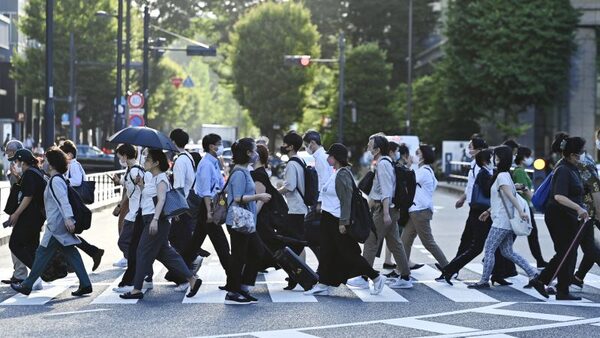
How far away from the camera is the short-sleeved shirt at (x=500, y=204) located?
1371 cm

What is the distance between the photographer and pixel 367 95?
70.1m

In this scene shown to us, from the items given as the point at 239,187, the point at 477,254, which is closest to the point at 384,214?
the point at 477,254

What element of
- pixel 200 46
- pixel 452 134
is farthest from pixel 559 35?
pixel 200 46

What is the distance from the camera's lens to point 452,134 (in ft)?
210

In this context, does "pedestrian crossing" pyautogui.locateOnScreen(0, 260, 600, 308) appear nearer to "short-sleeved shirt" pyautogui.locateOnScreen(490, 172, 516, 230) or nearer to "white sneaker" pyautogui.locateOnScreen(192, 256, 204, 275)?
"white sneaker" pyautogui.locateOnScreen(192, 256, 204, 275)

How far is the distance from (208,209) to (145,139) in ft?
3.39

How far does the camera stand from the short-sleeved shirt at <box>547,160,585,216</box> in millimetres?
12852

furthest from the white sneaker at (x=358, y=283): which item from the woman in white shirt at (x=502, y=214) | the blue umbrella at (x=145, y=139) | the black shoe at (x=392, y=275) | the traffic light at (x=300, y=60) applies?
the traffic light at (x=300, y=60)

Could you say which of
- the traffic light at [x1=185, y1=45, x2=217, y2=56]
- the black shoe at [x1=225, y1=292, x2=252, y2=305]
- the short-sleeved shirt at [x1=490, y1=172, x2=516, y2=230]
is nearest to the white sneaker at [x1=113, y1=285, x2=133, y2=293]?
the black shoe at [x1=225, y1=292, x2=252, y2=305]

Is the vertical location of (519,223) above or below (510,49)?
below

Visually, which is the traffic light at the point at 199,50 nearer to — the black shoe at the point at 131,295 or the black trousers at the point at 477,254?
the black trousers at the point at 477,254

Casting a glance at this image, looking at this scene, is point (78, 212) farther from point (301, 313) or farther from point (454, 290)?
point (454, 290)

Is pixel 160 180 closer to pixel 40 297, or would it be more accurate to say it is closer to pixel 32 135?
pixel 40 297

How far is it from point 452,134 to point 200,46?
23.1 m
